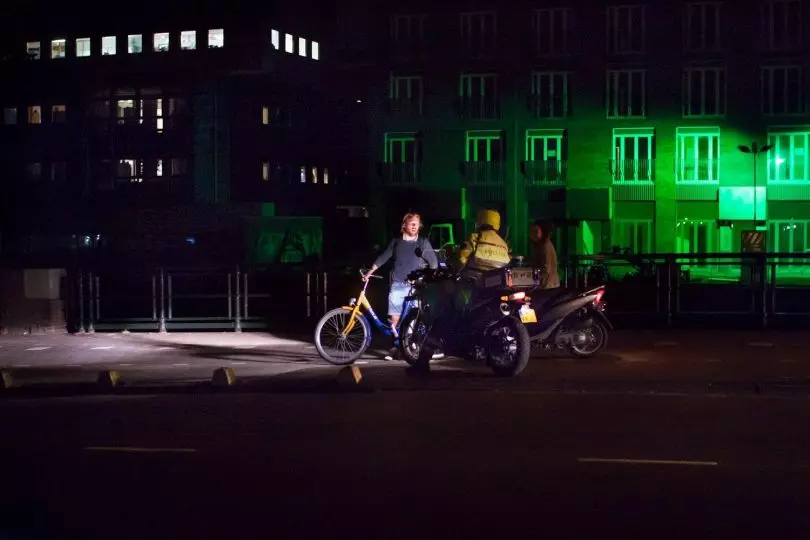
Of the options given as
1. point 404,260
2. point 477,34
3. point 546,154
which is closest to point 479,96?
point 477,34

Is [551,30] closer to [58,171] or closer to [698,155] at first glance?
[698,155]

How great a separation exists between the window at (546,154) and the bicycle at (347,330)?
4298 cm

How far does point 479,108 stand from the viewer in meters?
58.5

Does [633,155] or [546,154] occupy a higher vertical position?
[546,154]

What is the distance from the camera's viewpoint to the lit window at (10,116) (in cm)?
7362

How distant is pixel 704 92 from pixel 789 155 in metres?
4.96

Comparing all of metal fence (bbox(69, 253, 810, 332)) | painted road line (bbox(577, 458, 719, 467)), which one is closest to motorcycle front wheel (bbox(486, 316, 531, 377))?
painted road line (bbox(577, 458, 719, 467))

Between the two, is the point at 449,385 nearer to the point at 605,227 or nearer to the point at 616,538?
the point at 616,538

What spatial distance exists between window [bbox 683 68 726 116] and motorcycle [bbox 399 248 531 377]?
147 ft

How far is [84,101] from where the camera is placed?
69.6 m

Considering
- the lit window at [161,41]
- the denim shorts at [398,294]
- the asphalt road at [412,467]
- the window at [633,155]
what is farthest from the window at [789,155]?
the asphalt road at [412,467]

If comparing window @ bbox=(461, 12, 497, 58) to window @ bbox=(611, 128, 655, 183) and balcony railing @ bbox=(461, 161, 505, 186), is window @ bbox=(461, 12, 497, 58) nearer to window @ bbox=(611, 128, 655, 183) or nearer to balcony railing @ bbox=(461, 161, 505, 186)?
balcony railing @ bbox=(461, 161, 505, 186)

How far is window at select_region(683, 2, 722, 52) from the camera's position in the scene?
5616 centimetres

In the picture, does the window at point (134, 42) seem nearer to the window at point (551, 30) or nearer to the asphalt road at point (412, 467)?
the window at point (551, 30)
